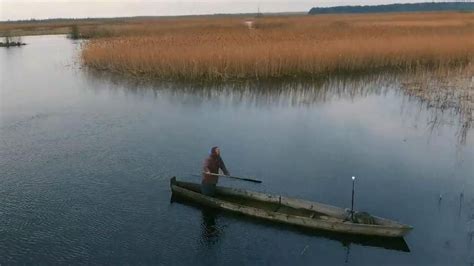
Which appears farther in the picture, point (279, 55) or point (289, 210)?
point (279, 55)

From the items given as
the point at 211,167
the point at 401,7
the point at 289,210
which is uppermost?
the point at 401,7

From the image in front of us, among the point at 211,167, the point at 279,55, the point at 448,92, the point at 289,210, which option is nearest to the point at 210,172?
the point at 211,167

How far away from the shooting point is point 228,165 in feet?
43.2

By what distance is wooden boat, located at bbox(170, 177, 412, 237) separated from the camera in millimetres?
9125

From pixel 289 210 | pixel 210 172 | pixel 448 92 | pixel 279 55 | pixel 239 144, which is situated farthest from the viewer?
pixel 279 55

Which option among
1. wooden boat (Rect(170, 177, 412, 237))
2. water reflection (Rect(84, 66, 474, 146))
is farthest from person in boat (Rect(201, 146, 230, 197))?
water reflection (Rect(84, 66, 474, 146))

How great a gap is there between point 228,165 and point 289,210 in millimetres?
3312

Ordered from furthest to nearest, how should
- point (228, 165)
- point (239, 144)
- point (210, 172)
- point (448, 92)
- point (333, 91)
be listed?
1. point (333, 91)
2. point (448, 92)
3. point (239, 144)
4. point (228, 165)
5. point (210, 172)

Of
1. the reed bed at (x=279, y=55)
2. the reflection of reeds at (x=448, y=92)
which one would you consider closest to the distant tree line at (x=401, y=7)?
the reed bed at (x=279, y=55)

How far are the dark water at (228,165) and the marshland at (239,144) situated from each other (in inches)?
1.9

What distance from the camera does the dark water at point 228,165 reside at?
9.13 m

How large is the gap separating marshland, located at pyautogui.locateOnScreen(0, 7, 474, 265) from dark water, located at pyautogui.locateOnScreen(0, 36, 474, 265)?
0.05 m

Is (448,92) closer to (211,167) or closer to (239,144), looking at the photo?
(239,144)

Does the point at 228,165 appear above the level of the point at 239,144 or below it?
below
